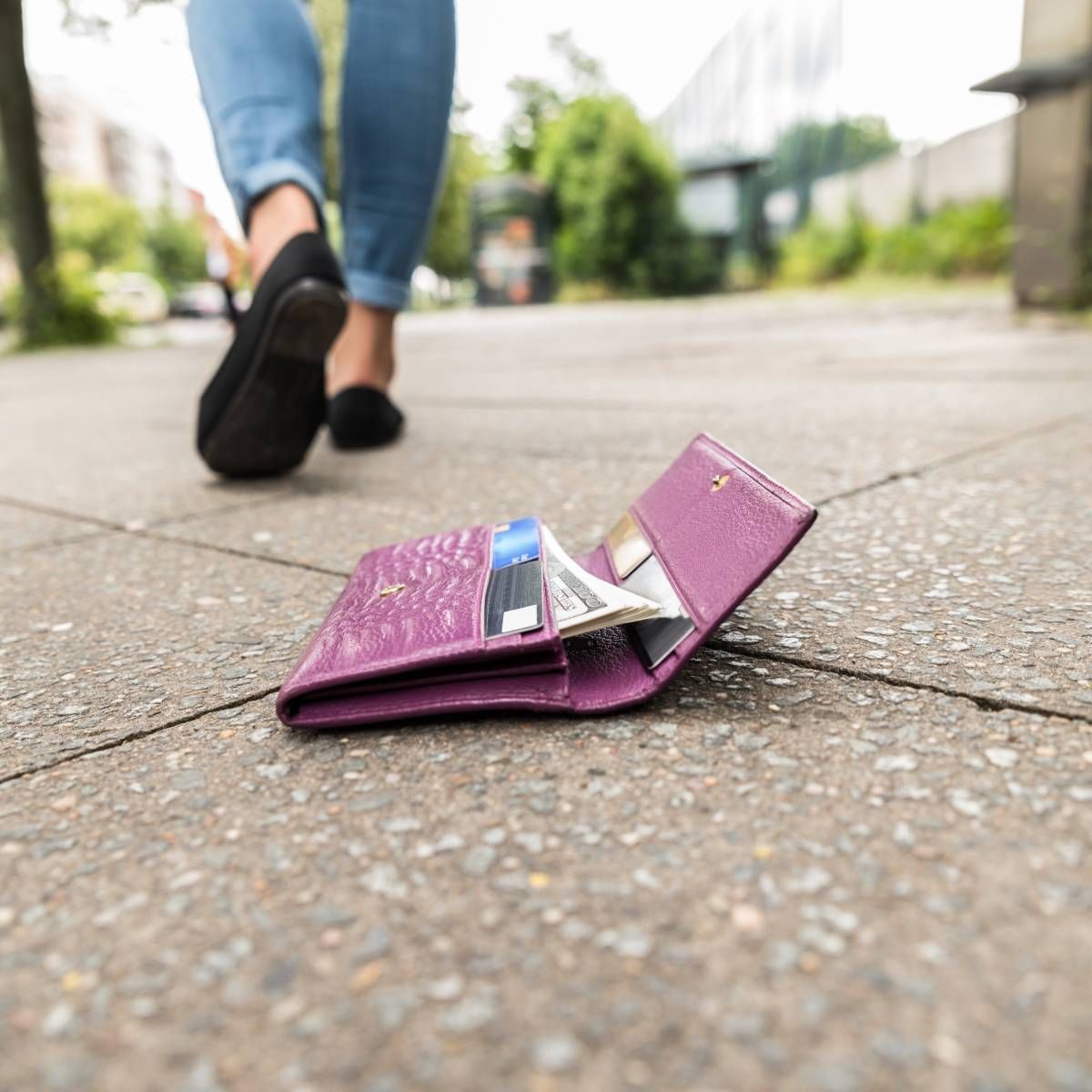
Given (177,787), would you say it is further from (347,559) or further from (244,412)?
(244,412)

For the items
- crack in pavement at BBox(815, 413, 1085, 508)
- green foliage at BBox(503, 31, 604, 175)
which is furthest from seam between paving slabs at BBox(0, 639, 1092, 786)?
green foliage at BBox(503, 31, 604, 175)

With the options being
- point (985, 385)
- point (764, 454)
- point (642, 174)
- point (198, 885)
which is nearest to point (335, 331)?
point (764, 454)

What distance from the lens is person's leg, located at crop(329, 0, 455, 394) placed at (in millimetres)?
2064

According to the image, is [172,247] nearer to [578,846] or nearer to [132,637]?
[132,637]

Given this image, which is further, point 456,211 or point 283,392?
point 456,211

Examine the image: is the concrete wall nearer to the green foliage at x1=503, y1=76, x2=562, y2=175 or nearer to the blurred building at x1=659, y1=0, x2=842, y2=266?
the blurred building at x1=659, y1=0, x2=842, y2=266

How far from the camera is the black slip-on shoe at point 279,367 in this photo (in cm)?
171

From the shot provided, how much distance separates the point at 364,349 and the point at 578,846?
5.52 ft

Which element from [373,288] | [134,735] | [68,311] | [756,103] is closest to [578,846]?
[134,735]

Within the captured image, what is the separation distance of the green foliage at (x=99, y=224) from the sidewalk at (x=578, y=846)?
56.0 meters

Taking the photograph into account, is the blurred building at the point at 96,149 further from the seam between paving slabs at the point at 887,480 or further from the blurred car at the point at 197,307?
the seam between paving slabs at the point at 887,480

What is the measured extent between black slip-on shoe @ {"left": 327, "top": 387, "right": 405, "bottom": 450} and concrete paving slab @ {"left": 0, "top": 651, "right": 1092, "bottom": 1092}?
1468 millimetres

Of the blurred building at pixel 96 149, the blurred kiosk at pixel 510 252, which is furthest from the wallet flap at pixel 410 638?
the blurred building at pixel 96 149

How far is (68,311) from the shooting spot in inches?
363
